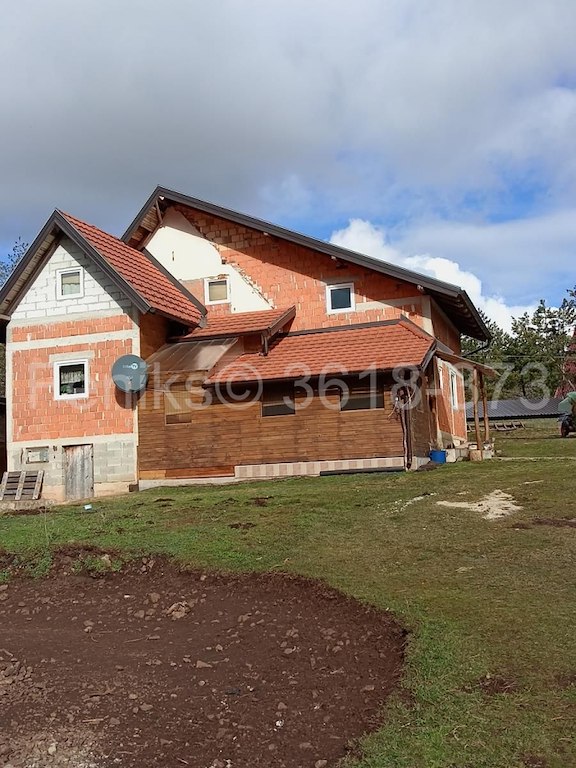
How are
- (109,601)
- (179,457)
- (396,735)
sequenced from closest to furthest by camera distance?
(396,735) → (109,601) → (179,457)

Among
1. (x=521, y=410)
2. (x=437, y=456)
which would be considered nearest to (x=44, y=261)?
(x=437, y=456)

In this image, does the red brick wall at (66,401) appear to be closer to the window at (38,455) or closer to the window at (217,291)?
the window at (38,455)

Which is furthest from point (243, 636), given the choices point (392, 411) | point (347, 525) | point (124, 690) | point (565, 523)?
point (392, 411)

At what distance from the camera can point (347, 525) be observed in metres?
11.7

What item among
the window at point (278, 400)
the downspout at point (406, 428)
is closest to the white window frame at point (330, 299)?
the window at point (278, 400)

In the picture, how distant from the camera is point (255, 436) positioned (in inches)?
755

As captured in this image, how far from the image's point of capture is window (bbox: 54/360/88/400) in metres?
20.8

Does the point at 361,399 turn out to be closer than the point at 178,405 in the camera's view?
Yes

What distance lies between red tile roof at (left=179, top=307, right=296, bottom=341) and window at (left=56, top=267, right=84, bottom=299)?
11.2 ft

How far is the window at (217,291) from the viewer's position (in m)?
23.5

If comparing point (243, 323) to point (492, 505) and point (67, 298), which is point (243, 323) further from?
point (492, 505)

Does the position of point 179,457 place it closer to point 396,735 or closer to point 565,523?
point 565,523

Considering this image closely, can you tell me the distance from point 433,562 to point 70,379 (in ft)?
48.0

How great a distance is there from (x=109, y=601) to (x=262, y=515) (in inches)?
155
